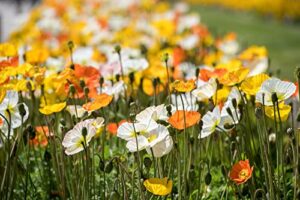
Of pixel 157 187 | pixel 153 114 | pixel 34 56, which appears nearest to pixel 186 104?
pixel 153 114

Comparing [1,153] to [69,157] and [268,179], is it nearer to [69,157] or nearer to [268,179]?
[69,157]

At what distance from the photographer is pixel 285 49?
10906 millimetres

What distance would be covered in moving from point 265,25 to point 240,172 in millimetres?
12223

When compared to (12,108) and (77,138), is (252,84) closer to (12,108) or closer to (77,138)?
(77,138)

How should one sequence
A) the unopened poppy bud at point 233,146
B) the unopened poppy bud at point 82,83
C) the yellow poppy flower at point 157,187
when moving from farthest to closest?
1. the unopened poppy bud at point 82,83
2. the unopened poppy bud at point 233,146
3. the yellow poppy flower at point 157,187

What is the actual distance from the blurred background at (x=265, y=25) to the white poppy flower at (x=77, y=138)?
21.1ft

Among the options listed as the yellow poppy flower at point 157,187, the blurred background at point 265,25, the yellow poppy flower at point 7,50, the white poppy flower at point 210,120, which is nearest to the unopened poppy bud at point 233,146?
the white poppy flower at point 210,120

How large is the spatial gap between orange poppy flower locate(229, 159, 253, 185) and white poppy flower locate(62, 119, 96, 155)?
0.47 meters

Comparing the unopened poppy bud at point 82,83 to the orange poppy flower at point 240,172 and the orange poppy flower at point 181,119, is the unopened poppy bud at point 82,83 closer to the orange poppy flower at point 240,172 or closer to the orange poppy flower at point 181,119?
the orange poppy flower at point 181,119

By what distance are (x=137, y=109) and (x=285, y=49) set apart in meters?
8.57

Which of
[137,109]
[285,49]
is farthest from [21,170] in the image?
[285,49]

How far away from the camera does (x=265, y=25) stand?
14250 millimetres

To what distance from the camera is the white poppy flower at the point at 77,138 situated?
2324 mm

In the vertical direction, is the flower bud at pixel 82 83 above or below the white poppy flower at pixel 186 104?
above
